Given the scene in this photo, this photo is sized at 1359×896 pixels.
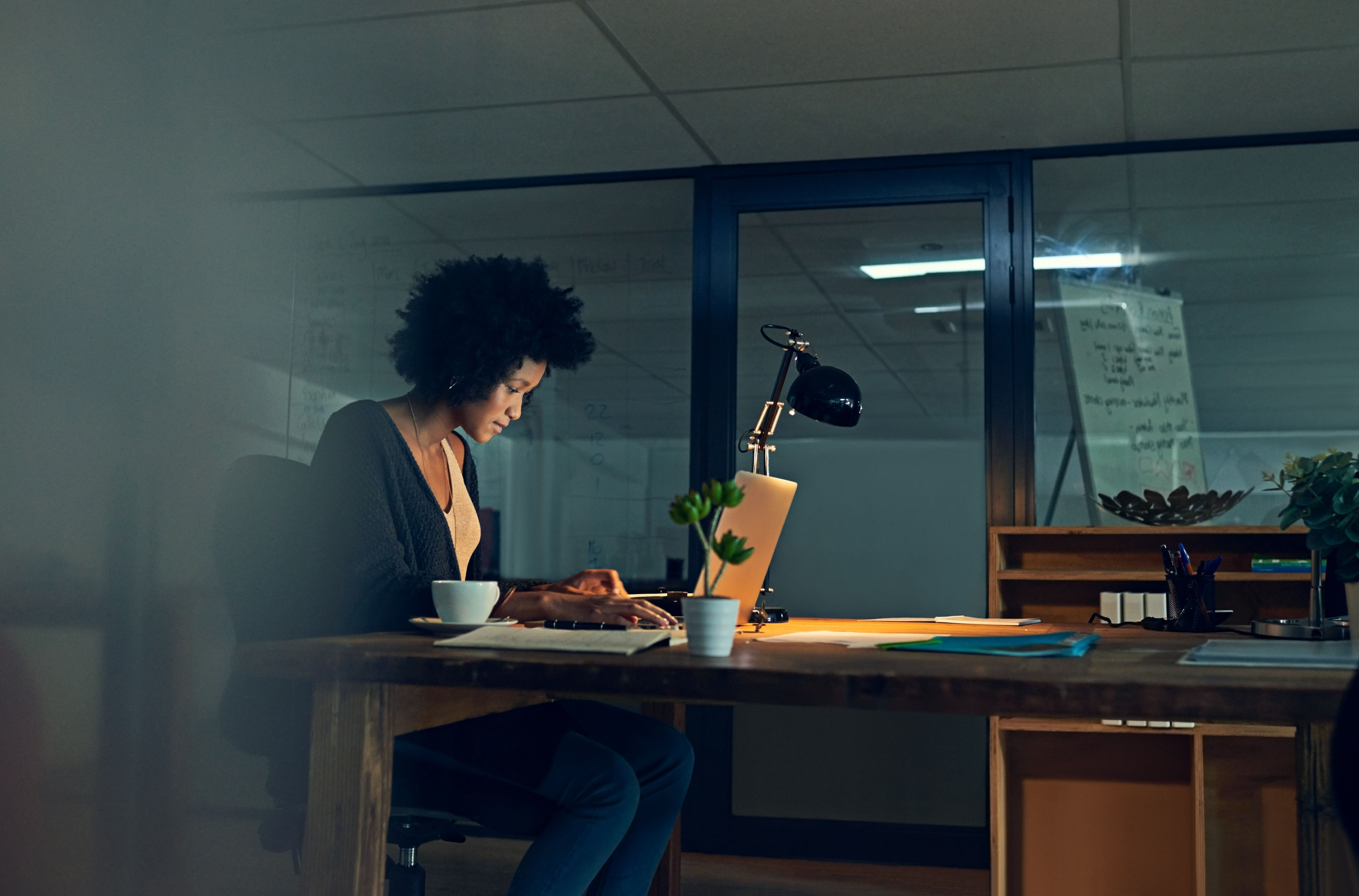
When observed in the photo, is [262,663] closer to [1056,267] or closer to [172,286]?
[172,286]

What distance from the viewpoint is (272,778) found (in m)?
1.70

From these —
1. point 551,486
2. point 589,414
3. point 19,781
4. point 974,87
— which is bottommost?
point 19,781

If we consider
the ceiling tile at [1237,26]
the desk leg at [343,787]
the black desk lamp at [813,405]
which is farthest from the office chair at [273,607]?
the ceiling tile at [1237,26]

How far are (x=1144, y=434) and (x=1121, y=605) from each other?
581 millimetres

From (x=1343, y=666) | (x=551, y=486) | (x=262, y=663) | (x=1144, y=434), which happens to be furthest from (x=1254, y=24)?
(x=262, y=663)

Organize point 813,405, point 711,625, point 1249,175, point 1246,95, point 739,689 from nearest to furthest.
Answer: point 739,689 → point 711,625 → point 813,405 → point 1246,95 → point 1249,175

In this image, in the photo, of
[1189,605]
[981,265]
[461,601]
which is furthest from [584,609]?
[981,265]

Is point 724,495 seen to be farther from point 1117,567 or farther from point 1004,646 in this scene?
point 1117,567

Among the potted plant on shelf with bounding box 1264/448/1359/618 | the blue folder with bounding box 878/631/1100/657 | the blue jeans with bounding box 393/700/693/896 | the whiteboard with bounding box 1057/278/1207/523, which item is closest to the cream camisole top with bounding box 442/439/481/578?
the blue jeans with bounding box 393/700/693/896

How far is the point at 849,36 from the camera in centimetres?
277

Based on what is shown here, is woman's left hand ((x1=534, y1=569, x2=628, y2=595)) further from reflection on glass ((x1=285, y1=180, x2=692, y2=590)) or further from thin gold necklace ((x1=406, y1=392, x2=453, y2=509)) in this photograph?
reflection on glass ((x1=285, y1=180, x2=692, y2=590))

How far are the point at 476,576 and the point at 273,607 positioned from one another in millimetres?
687

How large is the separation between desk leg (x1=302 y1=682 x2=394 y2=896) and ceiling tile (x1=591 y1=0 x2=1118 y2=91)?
1.87 m

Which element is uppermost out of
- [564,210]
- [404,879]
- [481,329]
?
[564,210]
